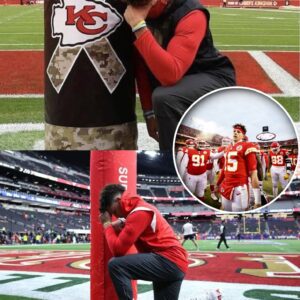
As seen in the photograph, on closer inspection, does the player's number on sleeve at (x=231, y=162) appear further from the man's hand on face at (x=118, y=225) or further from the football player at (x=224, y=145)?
the man's hand on face at (x=118, y=225)

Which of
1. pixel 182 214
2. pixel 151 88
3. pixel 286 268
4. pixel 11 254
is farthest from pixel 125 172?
pixel 11 254

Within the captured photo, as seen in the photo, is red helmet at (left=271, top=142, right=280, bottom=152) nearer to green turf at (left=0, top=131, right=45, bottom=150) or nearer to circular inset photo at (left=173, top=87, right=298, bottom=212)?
circular inset photo at (left=173, top=87, right=298, bottom=212)

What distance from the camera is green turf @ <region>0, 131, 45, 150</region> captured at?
3.88 feet

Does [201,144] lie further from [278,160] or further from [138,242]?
[138,242]

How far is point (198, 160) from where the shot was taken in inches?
36.9

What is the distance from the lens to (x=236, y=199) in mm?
945

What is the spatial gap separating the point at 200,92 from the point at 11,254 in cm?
96

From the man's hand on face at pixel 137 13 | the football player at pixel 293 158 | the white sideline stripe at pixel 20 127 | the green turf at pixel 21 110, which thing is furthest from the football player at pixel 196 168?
the green turf at pixel 21 110

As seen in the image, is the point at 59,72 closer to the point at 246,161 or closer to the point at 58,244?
the point at 246,161

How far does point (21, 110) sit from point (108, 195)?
67cm

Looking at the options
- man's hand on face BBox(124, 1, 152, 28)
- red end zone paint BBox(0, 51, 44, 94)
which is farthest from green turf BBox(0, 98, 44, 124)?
man's hand on face BBox(124, 1, 152, 28)

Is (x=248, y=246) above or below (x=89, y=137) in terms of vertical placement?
below

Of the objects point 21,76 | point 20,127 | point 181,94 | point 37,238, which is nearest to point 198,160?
point 181,94

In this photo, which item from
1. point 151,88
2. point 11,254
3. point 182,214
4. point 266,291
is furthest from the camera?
point 11,254
